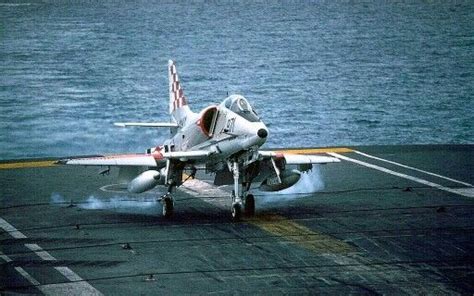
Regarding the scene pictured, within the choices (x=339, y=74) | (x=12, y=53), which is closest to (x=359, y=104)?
(x=339, y=74)

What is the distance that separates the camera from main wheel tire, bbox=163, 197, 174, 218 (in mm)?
45281

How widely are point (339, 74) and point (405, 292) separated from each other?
140050 mm

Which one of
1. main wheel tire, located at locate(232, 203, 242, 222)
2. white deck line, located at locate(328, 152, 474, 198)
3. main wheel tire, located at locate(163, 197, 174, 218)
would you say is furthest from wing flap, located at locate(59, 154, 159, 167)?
white deck line, located at locate(328, 152, 474, 198)

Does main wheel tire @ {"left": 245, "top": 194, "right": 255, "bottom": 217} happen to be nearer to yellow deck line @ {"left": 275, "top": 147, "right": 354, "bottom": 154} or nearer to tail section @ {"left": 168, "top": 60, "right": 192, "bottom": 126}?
tail section @ {"left": 168, "top": 60, "right": 192, "bottom": 126}

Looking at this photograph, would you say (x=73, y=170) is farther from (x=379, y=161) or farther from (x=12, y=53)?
(x=12, y=53)

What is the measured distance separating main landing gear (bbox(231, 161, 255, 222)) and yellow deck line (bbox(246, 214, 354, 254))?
1.46 feet

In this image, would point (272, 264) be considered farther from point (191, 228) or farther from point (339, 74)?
point (339, 74)

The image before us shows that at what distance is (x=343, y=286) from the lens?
34.3m

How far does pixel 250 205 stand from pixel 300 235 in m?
3.82

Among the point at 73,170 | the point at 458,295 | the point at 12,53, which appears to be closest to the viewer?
the point at 458,295

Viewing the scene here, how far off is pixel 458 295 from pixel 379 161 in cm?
2877

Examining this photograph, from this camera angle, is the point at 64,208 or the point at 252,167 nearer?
the point at 252,167

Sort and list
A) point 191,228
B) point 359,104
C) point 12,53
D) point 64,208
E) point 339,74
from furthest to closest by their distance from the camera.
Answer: point 12,53 < point 339,74 < point 359,104 < point 64,208 < point 191,228

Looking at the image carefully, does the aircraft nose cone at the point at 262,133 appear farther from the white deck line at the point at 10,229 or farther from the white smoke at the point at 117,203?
the white deck line at the point at 10,229
